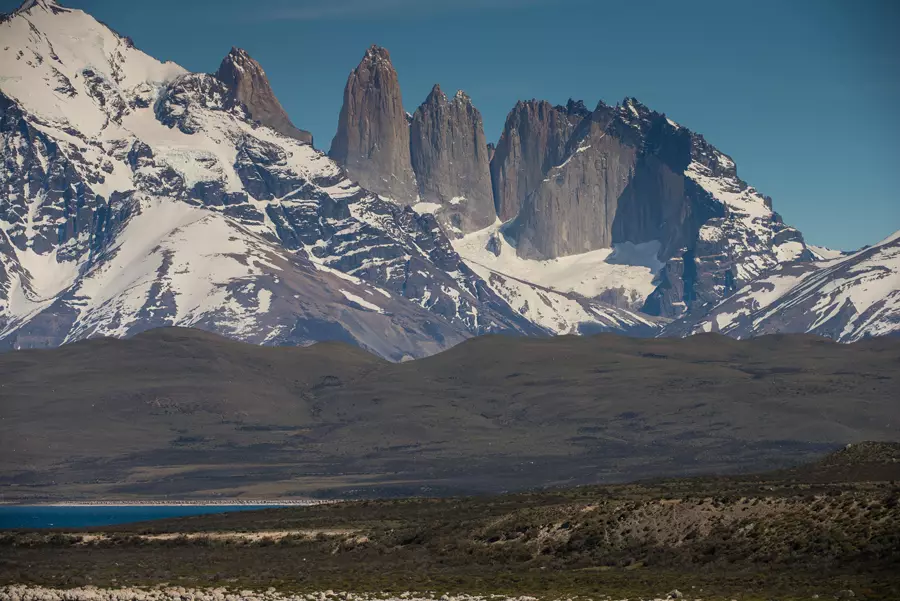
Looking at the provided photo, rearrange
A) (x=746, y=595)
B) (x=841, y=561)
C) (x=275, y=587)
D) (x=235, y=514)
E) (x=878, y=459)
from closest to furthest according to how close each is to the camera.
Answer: (x=746, y=595) → (x=841, y=561) → (x=275, y=587) → (x=878, y=459) → (x=235, y=514)

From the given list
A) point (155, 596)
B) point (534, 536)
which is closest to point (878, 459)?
point (534, 536)

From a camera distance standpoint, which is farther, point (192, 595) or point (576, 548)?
point (576, 548)

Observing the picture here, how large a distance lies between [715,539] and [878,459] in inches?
1765

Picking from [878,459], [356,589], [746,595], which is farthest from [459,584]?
[878,459]

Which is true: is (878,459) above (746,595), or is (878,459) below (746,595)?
above

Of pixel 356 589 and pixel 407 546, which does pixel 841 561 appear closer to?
pixel 356 589

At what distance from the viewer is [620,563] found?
114188 mm

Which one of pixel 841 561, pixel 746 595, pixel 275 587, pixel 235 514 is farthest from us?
pixel 235 514

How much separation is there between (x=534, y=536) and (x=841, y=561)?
31740 millimetres

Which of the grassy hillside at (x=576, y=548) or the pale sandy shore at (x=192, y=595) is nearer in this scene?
the pale sandy shore at (x=192, y=595)

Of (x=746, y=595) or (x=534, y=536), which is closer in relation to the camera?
(x=746, y=595)

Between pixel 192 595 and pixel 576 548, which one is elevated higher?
pixel 576 548

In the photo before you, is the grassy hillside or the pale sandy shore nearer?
the pale sandy shore

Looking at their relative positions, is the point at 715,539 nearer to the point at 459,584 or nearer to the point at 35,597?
the point at 459,584
